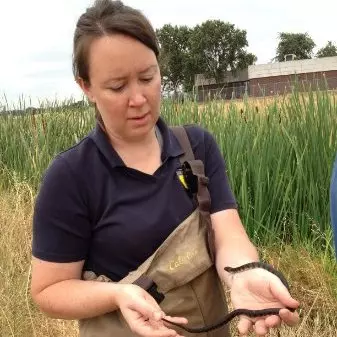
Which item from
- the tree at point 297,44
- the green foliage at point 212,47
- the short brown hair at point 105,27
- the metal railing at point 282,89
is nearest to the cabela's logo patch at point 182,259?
the short brown hair at point 105,27

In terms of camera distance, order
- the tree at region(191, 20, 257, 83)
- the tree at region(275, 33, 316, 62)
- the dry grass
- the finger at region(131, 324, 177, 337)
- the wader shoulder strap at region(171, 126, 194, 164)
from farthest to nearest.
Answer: the tree at region(275, 33, 316, 62), the tree at region(191, 20, 257, 83), the dry grass, the wader shoulder strap at region(171, 126, 194, 164), the finger at region(131, 324, 177, 337)

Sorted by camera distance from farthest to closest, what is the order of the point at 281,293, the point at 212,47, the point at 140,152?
the point at 212,47 < the point at 140,152 < the point at 281,293

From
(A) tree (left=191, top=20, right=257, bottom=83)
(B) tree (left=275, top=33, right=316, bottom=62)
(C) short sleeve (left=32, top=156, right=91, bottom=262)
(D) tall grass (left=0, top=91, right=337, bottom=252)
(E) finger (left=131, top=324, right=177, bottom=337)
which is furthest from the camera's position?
(B) tree (left=275, top=33, right=316, bottom=62)

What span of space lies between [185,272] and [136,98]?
41 centimetres

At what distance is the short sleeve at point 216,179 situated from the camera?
1400 millimetres

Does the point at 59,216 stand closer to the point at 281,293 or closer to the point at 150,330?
the point at 150,330

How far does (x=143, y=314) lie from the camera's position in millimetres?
1094

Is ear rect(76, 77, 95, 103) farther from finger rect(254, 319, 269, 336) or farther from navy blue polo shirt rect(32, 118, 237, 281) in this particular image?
finger rect(254, 319, 269, 336)

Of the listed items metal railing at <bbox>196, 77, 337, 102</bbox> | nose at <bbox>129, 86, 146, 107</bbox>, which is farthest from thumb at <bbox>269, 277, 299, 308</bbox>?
metal railing at <bbox>196, 77, 337, 102</bbox>

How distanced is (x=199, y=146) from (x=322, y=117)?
2.21 metres

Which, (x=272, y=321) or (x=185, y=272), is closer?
(x=272, y=321)

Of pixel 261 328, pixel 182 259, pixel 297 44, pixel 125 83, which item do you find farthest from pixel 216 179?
pixel 297 44

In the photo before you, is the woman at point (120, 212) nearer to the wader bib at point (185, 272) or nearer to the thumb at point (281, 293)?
the wader bib at point (185, 272)

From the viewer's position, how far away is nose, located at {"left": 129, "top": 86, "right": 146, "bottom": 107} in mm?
1296
